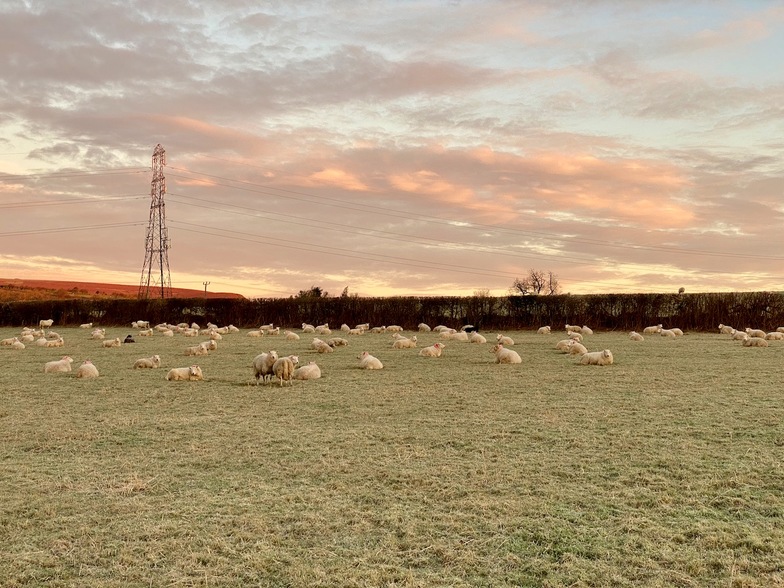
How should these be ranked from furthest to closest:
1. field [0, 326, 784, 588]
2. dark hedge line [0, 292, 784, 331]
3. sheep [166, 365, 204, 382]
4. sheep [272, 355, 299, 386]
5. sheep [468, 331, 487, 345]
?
1. dark hedge line [0, 292, 784, 331]
2. sheep [468, 331, 487, 345]
3. sheep [166, 365, 204, 382]
4. sheep [272, 355, 299, 386]
5. field [0, 326, 784, 588]

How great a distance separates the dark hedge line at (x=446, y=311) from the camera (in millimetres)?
27688

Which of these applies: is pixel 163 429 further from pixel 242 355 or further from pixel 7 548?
pixel 242 355

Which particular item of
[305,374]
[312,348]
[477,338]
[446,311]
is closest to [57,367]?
[305,374]

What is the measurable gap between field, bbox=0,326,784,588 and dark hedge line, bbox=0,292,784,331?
19205 mm

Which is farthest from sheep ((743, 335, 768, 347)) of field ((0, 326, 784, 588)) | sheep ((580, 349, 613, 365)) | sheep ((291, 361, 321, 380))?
sheep ((291, 361, 321, 380))

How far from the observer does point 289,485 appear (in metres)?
5.07

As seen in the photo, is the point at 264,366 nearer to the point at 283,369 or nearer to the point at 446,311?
the point at 283,369

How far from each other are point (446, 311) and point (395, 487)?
2684 centimetres

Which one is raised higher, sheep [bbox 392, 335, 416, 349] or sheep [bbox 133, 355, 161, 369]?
sheep [bbox 392, 335, 416, 349]

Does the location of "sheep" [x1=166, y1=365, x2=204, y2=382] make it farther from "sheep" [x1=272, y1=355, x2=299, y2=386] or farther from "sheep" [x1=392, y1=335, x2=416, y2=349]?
"sheep" [x1=392, y1=335, x2=416, y2=349]

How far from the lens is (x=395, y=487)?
16.3 ft

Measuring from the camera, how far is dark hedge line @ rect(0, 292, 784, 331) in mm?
27688

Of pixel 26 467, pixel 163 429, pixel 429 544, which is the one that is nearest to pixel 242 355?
pixel 163 429

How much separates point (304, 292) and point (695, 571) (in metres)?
37.9
